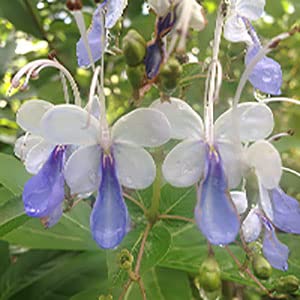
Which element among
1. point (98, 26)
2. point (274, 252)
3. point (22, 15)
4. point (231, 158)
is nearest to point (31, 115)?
point (98, 26)

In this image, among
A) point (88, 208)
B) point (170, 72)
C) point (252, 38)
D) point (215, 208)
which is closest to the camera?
point (170, 72)

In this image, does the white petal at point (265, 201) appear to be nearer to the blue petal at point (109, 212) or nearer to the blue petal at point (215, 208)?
the blue petal at point (215, 208)

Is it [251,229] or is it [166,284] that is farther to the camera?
[166,284]

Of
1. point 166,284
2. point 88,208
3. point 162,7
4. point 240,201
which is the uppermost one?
point 162,7

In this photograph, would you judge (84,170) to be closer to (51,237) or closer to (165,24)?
(165,24)

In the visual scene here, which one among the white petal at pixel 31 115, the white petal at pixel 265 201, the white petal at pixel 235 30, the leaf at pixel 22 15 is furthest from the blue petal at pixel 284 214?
the leaf at pixel 22 15

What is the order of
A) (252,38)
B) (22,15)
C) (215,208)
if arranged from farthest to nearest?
(22,15)
(252,38)
(215,208)

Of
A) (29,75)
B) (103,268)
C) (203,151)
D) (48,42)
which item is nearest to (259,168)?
(203,151)
